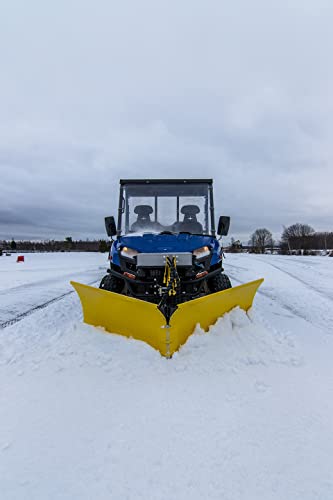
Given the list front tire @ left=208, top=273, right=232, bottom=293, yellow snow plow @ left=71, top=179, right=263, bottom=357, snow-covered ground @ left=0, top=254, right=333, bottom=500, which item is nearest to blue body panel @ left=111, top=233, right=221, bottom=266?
yellow snow plow @ left=71, top=179, right=263, bottom=357

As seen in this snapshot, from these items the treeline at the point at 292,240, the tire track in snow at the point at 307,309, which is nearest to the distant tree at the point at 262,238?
the treeline at the point at 292,240

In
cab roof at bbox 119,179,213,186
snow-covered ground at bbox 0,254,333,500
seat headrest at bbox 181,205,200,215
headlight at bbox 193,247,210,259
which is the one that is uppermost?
cab roof at bbox 119,179,213,186

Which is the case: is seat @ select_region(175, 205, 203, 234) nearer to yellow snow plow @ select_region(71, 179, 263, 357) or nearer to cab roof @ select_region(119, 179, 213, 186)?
yellow snow plow @ select_region(71, 179, 263, 357)

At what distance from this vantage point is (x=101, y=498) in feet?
4.62

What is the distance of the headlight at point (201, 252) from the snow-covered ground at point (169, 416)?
84 cm

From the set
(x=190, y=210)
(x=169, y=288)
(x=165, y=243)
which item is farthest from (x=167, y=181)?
(x=169, y=288)

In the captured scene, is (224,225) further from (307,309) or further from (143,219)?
(307,309)

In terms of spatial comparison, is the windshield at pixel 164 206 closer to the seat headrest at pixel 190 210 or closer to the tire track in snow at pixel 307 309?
the seat headrest at pixel 190 210

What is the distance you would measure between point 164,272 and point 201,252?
0.62 metres

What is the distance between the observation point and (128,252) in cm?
375

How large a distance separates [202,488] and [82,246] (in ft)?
278

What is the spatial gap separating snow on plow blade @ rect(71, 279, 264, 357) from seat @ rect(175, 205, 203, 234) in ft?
4.95

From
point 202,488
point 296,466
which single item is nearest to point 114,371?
point 202,488

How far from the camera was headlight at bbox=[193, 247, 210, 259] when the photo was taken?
12.1 feet
